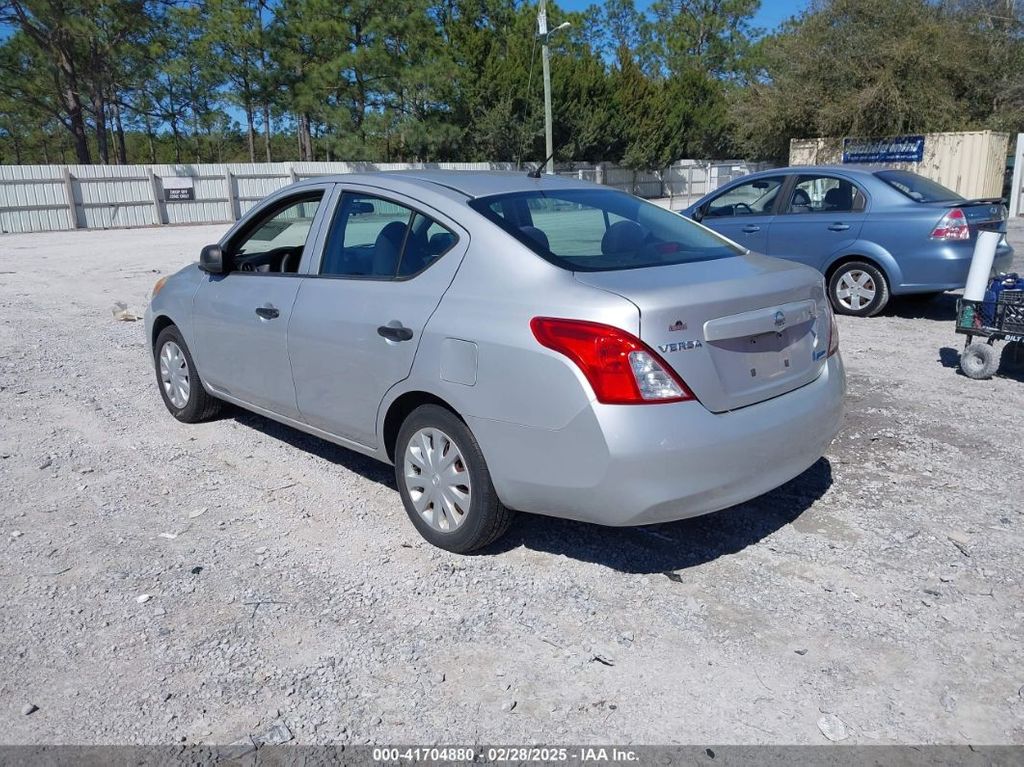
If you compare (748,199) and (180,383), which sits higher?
(748,199)

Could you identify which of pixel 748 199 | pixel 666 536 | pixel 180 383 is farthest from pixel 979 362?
pixel 180 383

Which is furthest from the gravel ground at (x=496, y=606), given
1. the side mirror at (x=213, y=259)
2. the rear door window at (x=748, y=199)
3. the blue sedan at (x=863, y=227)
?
the rear door window at (x=748, y=199)

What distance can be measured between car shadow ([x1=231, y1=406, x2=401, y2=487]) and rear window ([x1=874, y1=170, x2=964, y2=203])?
6.51m

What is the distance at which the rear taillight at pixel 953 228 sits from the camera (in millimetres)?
8031

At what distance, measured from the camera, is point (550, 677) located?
9.43ft

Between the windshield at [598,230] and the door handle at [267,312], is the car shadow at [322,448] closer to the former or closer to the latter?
the door handle at [267,312]

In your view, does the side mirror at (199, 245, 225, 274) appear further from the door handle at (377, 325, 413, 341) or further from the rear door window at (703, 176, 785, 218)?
the rear door window at (703, 176, 785, 218)

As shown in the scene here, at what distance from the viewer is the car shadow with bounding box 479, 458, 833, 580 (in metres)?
3.68

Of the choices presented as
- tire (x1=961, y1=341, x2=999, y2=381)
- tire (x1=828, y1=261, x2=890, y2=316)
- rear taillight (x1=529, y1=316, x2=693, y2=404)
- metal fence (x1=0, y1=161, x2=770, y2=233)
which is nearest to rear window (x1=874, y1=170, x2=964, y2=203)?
tire (x1=828, y1=261, x2=890, y2=316)

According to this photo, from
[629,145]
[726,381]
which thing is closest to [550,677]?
[726,381]

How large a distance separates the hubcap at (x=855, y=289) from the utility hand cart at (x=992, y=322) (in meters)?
2.27

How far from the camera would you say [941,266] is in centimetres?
808

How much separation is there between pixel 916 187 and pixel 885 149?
2233cm

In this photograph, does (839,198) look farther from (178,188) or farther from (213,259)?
(178,188)
